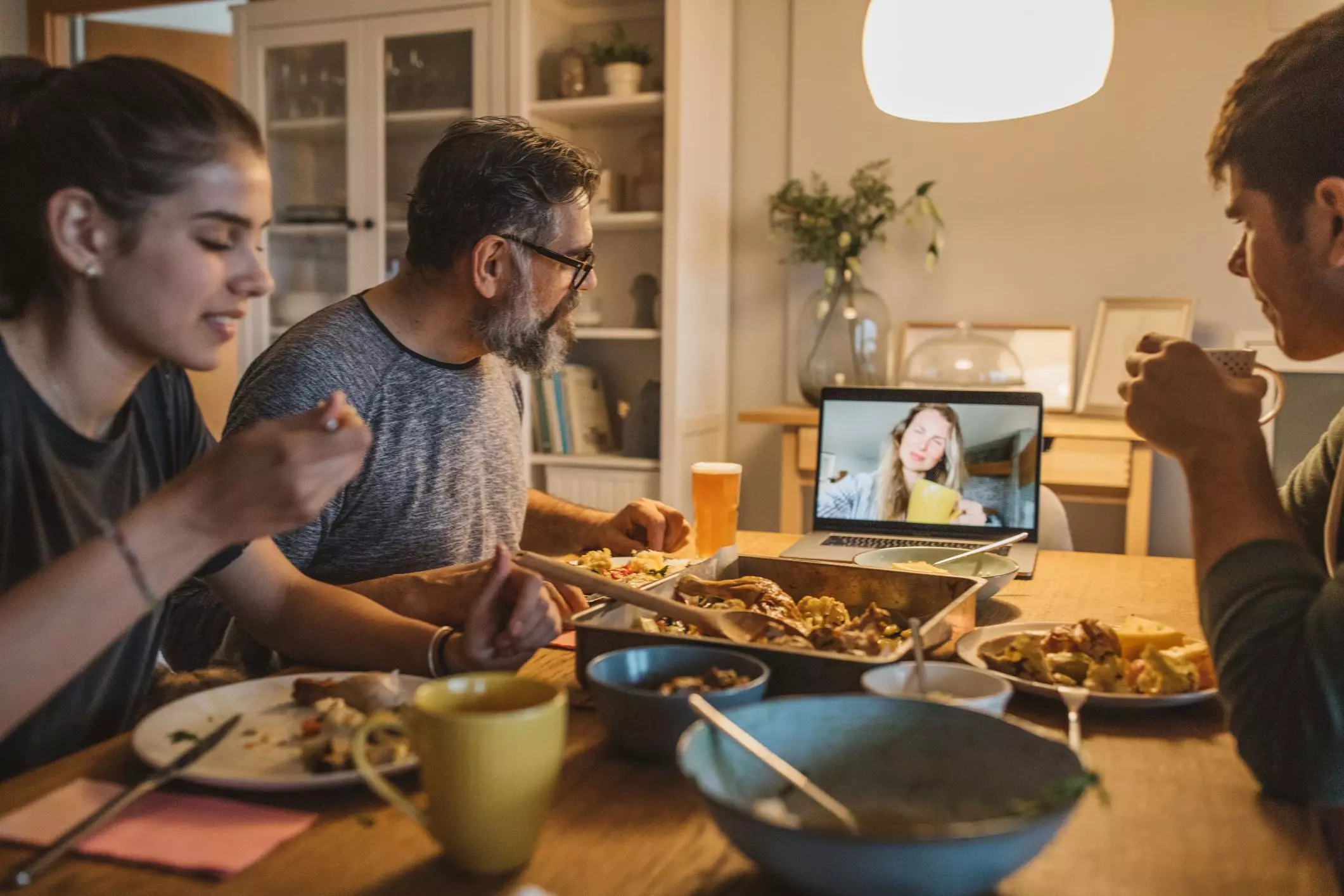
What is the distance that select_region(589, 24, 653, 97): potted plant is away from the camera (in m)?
3.10

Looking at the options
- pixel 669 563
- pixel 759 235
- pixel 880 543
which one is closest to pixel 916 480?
pixel 880 543

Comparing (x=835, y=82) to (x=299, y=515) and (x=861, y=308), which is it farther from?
(x=299, y=515)

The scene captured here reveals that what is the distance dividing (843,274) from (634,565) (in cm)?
170

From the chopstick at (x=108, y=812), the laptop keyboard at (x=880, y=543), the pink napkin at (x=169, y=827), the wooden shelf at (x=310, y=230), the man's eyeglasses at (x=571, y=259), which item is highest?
the wooden shelf at (x=310, y=230)

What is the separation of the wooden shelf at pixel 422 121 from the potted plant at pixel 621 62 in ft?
1.38

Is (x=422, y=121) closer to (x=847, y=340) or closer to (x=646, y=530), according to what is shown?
(x=847, y=340)

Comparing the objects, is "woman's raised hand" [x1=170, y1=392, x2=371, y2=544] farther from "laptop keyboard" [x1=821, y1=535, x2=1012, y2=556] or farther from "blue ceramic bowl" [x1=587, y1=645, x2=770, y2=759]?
"laptop keyboard" [x1=821, y1=535, x2=1012, y2=556]

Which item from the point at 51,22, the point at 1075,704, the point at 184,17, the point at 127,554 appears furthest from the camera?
the point at 184,17

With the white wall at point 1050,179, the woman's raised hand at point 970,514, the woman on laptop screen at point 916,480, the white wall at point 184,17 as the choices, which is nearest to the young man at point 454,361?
the woman on laptop screen at point 916,480

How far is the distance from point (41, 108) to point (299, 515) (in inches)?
19.0

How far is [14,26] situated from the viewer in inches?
148

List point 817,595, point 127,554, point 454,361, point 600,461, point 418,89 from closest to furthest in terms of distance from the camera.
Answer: point 127,554, point 817,595, point 454,361, point 600,461, point 418,89

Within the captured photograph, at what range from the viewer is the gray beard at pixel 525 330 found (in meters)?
1.75

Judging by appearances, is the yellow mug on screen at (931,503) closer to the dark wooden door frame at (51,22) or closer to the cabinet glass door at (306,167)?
the cabinet glass door at (306,167)
